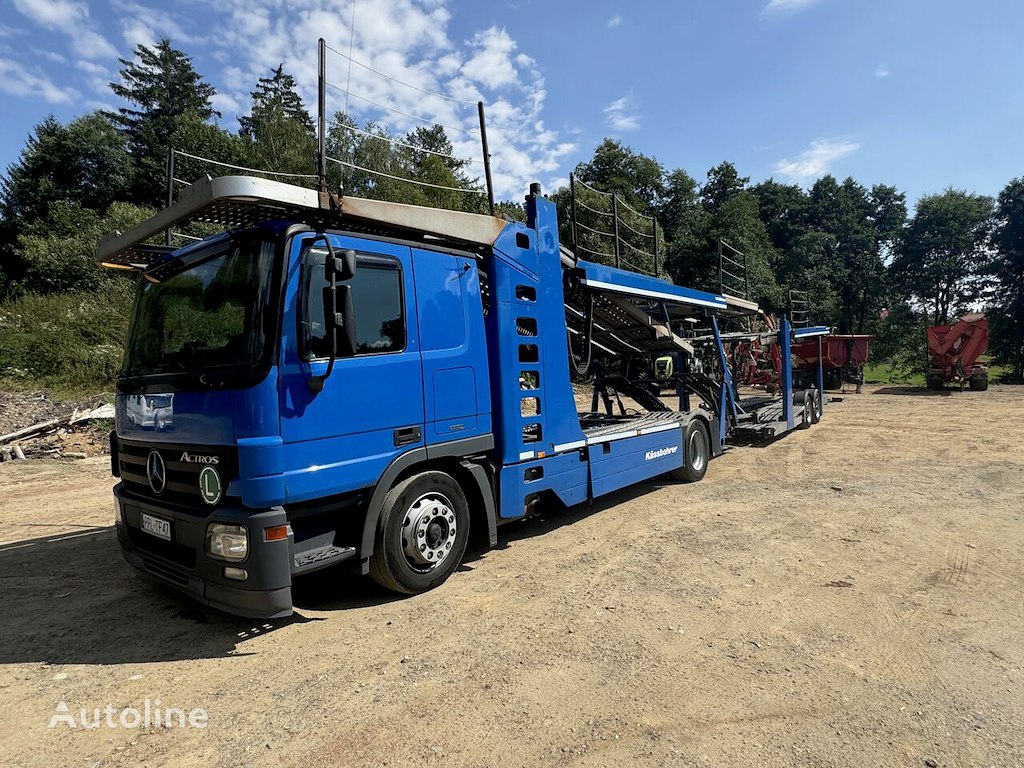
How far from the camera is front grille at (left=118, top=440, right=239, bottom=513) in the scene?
3285 mm

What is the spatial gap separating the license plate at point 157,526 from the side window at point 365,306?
4.85 feet

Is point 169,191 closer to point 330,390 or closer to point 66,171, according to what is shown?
point 330,390

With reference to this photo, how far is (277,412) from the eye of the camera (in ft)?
10.8

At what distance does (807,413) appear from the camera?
1305cm

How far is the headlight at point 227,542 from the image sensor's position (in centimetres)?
321

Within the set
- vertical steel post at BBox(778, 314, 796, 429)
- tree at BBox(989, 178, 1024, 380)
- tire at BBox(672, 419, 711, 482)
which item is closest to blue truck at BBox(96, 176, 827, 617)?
tire at BBox(672, 419, 711, 482)

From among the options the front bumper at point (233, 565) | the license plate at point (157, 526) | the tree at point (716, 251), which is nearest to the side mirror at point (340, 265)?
the front bumper at point (233, 565)

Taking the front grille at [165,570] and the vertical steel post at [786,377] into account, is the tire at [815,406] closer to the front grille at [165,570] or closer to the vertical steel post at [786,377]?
the vertical steel post at [786,377]

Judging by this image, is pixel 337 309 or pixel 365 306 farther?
pixel 365 306

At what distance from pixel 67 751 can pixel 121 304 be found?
20657 millimetres

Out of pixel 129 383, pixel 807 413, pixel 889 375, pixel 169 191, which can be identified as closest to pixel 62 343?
pixel 169 191

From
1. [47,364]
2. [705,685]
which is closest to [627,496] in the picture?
[705,685]

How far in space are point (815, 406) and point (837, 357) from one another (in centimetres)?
950

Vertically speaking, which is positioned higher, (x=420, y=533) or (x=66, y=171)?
(x=66, y=171)
